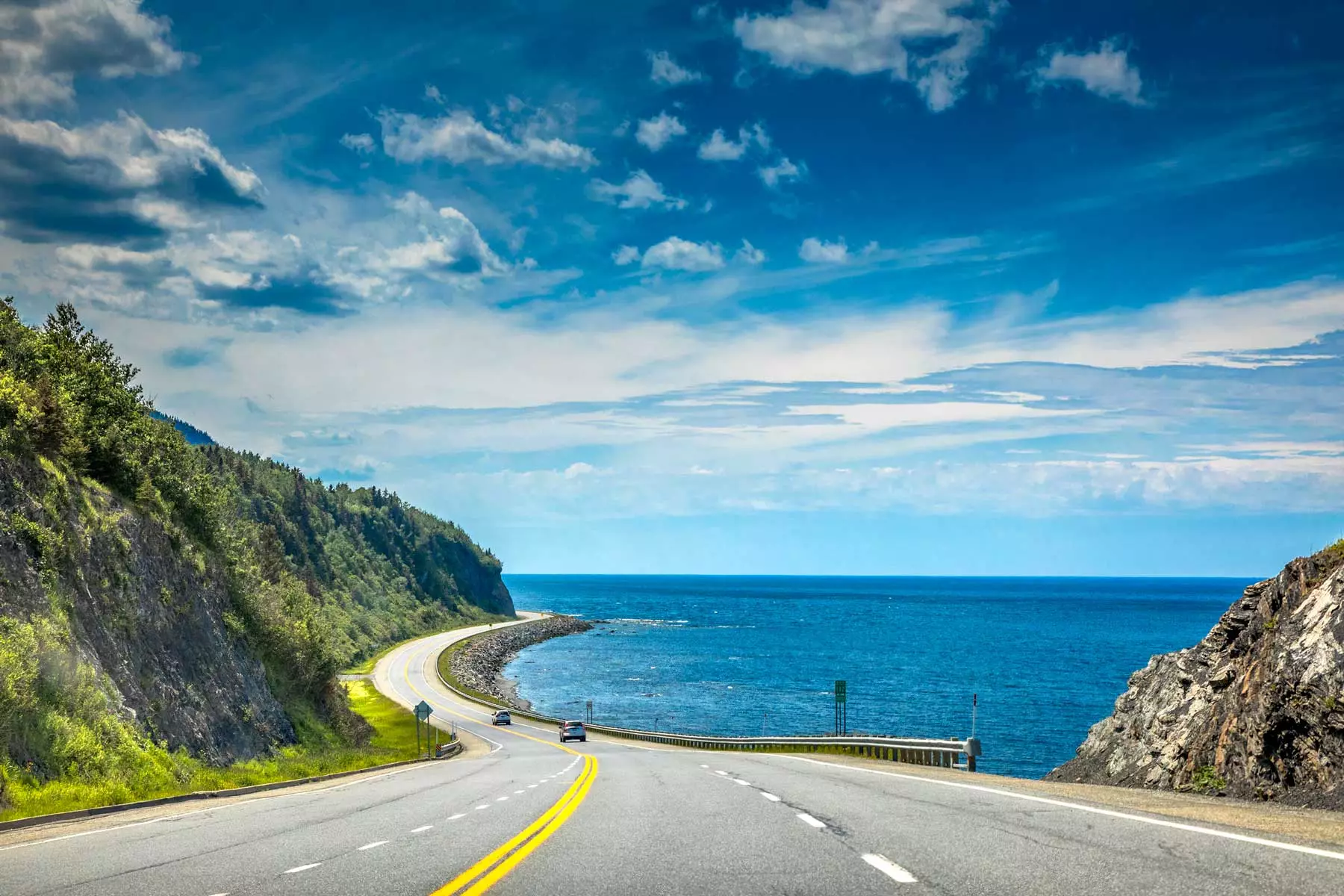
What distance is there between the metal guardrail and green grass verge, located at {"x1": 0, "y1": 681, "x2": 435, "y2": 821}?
17.5 meters

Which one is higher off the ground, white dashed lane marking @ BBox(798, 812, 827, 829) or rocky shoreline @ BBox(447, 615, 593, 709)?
white dashed lane marking @ BBox(798, 812, 827, 829)

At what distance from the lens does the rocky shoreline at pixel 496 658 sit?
10925 centimetres

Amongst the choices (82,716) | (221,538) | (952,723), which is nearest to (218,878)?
(82,716)

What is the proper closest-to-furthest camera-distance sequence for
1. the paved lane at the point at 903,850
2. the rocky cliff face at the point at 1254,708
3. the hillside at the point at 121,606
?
the paved lane at the point at 903,850
the rocky cliff face at the point at 1254,708
the hillside at the point at 121,606

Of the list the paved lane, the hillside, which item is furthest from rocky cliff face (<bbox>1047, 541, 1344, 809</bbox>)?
the hillside

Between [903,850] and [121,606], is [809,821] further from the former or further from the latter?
[121,606]

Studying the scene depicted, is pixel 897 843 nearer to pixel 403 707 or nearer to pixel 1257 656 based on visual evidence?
pixel 1257 656

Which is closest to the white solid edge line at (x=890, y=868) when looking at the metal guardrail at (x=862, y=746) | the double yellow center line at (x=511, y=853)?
the double yellow center line at (x=511, y=853)

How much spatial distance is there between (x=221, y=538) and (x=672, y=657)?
108940mm

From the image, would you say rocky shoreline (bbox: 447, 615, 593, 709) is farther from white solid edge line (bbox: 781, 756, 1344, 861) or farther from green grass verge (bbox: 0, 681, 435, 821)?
white solid edge line (bbox: 781, 756, 1344, 861)

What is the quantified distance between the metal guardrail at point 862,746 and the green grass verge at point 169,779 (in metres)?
17.5

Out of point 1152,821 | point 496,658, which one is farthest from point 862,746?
point 496,658

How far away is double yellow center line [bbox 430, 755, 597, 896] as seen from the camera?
784cm

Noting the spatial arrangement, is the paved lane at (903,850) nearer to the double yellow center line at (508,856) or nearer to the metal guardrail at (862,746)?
the double yellow center line at (508,856)
